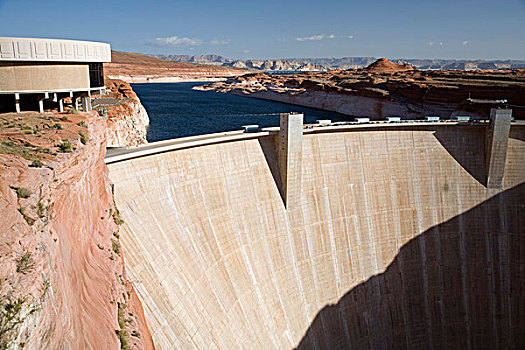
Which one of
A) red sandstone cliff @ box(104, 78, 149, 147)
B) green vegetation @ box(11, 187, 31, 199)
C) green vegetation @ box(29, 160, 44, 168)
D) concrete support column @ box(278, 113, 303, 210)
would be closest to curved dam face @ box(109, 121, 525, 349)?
concrete support column @ box(278, 113, 303, 210)

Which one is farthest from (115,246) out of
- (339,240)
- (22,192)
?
(339,240)

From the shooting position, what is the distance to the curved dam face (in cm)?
1505

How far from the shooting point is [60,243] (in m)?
7.64

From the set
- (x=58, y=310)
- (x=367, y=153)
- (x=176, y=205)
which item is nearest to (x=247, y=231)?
(x=176, y=205)

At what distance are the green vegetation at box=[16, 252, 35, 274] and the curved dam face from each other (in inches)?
297

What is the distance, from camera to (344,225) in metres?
20.7

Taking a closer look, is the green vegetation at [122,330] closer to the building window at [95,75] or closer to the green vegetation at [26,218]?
the green vegetation at [26,218]

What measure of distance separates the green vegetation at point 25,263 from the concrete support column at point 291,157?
13993 mm

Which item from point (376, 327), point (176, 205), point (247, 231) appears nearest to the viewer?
point (176, 205)

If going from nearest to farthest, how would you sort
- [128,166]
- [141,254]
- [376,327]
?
[141,254] < [128,166] < [376,327]

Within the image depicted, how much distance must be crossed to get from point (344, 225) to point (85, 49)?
44.1 ft

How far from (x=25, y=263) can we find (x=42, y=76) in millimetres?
9625

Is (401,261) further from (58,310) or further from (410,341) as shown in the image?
(58,310)

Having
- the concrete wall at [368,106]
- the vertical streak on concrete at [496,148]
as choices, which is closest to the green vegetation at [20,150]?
the vertical streak on concrete at [496,148]
